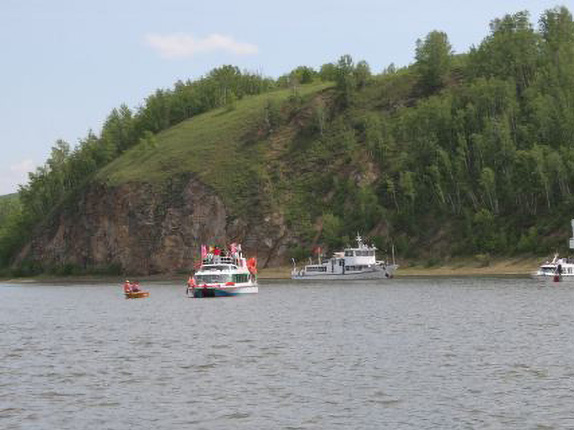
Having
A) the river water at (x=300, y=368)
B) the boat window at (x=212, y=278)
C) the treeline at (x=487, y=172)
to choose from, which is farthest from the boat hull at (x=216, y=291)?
the treeline at (x=487, y=172)

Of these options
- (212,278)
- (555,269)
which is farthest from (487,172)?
(212,278)

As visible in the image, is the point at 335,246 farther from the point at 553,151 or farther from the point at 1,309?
the point at 1,309

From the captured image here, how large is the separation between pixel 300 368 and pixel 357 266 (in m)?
117

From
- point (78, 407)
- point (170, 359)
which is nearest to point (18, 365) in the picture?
point (170, 359)

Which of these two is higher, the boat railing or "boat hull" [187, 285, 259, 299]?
the boat railing

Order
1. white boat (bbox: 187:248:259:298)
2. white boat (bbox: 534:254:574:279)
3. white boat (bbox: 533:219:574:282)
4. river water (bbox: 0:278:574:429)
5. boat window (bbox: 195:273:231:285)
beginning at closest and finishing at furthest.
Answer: river water (bbox: 0:278:574:429), white boat (bbox: 187:248:259:298), boat window (bbox: 195:273:231:285), white boat (bbox: 533:219:574:282), white boat (bbox: 534:254:574:279)

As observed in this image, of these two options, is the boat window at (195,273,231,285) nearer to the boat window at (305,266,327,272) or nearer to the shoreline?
the shoreline

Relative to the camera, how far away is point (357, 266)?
16650cm

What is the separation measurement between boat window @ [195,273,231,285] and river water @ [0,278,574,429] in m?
29.4

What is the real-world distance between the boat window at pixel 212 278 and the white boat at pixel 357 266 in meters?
43.9

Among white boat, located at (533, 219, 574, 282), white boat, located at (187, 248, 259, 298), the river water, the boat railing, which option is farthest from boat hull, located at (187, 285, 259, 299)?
white boat, located at (533, 219, 574, 282)

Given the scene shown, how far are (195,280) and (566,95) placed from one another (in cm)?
8905

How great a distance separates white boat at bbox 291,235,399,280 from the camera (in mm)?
163875

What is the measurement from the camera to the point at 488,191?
169 m
